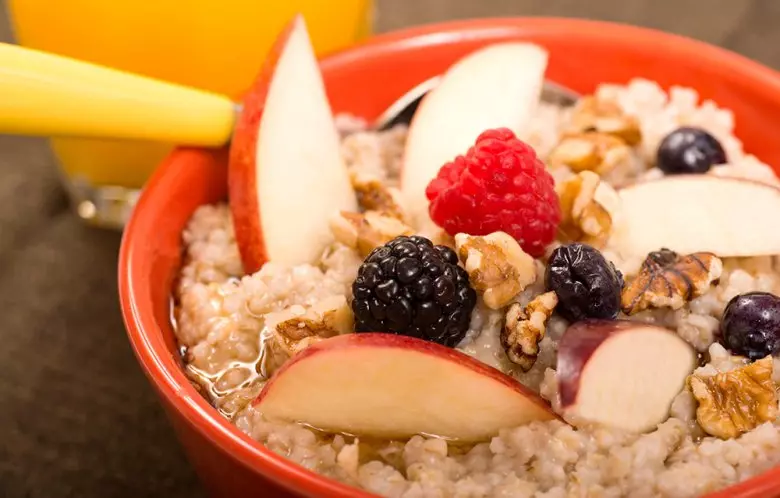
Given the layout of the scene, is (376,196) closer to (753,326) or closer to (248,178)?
(248,178)

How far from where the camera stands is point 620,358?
81 cm

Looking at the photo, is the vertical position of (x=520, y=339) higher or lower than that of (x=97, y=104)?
lower

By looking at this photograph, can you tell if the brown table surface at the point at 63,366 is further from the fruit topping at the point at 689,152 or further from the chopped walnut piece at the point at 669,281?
the fruit topping at the point at 689,152

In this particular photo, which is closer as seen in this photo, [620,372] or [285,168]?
[620,372]

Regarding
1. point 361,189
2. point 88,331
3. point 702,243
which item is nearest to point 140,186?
point 88,331

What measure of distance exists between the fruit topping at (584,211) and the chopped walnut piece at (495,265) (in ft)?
0.34

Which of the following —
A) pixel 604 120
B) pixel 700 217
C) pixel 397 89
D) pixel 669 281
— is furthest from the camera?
pixel 397 89

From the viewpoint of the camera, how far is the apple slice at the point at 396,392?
0.78 metres

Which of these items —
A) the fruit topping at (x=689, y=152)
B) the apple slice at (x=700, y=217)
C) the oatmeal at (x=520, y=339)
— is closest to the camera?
the oatmeal at (x=520, y=339)

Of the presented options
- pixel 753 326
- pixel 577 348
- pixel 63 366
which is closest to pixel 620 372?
pixel 577 348

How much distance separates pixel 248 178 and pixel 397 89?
352 mm

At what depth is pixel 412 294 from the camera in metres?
0.81

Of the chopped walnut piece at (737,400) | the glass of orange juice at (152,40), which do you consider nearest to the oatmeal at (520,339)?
the chopped walnut piece at (737,400)

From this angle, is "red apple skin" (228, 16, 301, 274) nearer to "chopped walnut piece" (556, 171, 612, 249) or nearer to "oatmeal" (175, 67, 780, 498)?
"oatmeal" (175, 67, 780, 498)
